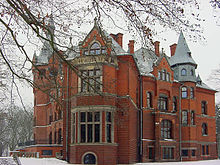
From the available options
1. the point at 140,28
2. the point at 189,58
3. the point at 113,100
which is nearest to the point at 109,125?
the point at 113,100

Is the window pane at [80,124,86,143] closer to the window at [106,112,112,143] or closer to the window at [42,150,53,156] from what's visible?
the window at [106,112,112,143]

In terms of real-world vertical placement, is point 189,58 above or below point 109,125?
above

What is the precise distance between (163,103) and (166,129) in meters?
2.63

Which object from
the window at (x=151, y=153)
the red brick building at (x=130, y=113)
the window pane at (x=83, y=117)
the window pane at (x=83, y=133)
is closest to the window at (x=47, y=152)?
the red brick building at (x=130, y=113)

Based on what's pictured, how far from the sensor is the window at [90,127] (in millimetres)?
26016

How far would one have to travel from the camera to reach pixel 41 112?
43.2 metres

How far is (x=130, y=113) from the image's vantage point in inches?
1126

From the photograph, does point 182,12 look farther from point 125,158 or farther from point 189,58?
point 189,58

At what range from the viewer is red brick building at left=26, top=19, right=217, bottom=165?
26016mm

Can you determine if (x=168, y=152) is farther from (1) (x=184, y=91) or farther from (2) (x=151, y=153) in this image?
(1) (x=184, y=91)

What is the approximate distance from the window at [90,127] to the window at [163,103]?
417 inches

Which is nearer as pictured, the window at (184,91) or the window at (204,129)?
the window at (184,91)

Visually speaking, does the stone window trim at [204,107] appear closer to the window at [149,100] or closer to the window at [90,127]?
the window at [149,100]

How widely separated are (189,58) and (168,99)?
247 inches
